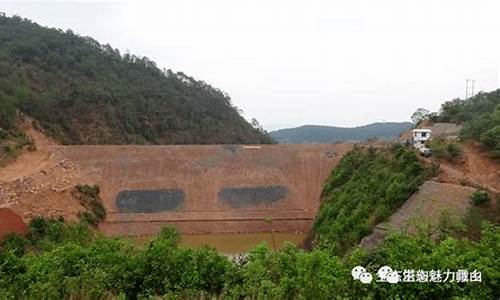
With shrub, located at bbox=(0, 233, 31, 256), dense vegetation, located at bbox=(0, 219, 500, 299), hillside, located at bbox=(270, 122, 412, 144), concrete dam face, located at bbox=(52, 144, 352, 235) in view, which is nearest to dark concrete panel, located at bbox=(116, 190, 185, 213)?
concrete dam face, located at bbox=(52, 144, 352, 235)

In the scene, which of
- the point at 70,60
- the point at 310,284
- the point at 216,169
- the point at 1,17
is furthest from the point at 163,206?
the point at 1,17

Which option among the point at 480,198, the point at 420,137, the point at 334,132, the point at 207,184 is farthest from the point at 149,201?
the point at 334,132

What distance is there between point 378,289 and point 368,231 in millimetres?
6364

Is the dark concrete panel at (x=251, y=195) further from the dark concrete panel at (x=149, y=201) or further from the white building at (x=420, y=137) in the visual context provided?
the white building at (x=420, y=137)

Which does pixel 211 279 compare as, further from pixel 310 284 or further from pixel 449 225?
pixel 449 225

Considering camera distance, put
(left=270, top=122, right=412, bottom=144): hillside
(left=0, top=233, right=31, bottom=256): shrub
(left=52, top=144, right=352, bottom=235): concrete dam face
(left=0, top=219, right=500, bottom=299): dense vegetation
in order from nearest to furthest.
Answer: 1. (left=0, top=219, right=500, bottom=299): dense vegetation
2. (left=0, top=233, right=31, bottom=256): shrub
3. (left=52, top=144, right=352, bottom=235): concrete dam face
4. (left=270, top=122, right=412, bottom=144): hillside

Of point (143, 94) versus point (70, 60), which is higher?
point (70, 60)

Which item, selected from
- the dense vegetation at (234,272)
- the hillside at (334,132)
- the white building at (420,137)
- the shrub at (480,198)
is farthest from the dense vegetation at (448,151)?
the hillside at (334,132)

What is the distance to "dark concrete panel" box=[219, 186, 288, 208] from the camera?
21391mm

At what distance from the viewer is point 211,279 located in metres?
7.69

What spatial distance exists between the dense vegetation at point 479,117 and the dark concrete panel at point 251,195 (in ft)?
26.8

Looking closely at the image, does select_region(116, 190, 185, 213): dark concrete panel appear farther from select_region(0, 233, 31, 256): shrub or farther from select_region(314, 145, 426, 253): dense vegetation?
select_region(314, 145, 426, 253): dense vegetation

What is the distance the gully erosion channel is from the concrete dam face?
0.04 metres

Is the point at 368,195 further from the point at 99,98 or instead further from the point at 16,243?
the point at 99,98
